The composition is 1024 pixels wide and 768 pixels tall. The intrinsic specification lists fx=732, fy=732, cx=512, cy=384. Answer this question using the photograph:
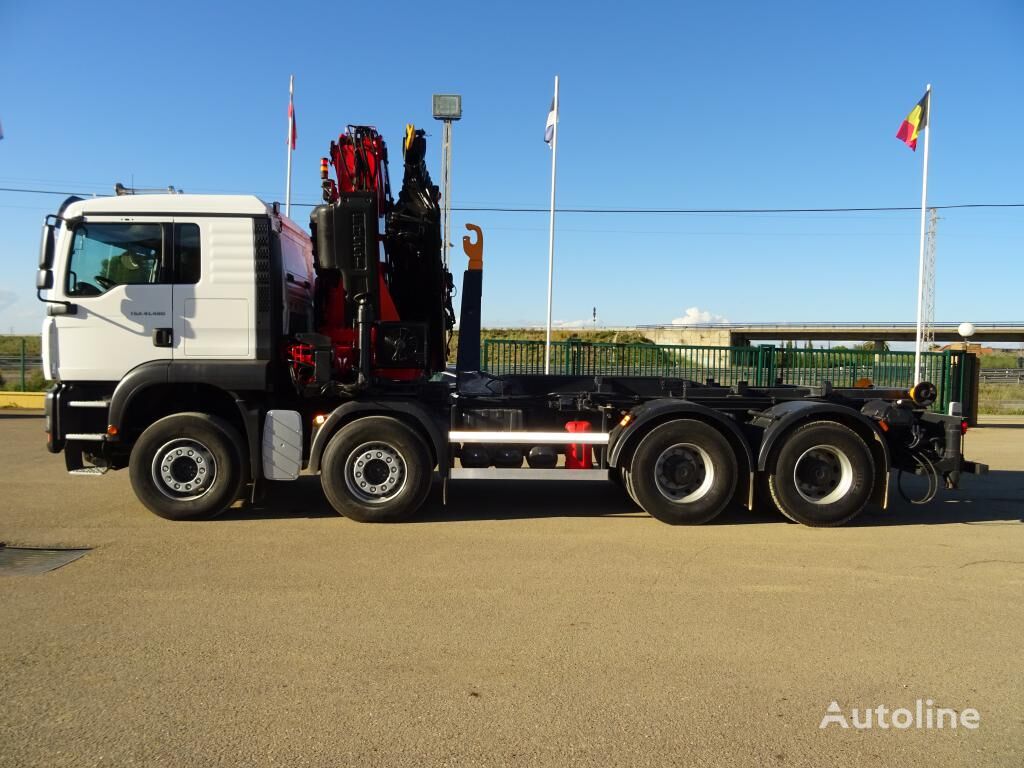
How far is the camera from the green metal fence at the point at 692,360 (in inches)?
644

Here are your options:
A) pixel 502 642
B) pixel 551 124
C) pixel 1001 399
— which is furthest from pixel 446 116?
pixel 1001 399

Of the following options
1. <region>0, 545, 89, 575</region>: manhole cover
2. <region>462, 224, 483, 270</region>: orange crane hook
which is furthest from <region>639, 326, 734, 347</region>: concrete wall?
<region>0, 545, 89, 575</region>: manhole cover

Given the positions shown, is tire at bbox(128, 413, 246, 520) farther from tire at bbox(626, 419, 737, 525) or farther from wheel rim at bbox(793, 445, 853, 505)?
wheel rim at bbox(793, 445, 853, 505)

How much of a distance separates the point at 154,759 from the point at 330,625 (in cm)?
148

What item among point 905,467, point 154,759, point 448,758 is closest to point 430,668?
point 448,758

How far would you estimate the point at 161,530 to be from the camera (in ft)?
21.8

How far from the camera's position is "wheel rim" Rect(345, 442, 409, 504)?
23.0 ft

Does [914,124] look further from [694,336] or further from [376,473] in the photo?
[694,336]

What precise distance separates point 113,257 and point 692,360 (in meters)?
12.9

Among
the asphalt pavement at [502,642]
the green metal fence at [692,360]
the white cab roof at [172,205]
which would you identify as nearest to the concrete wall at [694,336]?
the green metal fence at [692,360]

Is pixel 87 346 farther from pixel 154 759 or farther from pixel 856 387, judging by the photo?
pixel 856 387

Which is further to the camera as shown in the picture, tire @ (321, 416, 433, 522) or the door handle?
tire @ (321, 416, 433, 522)

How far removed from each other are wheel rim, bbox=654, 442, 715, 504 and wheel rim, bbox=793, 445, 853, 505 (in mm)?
929

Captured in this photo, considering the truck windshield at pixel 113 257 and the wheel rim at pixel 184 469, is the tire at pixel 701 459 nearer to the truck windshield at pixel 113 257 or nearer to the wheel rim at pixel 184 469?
the wheel rim at pixel 184 469
